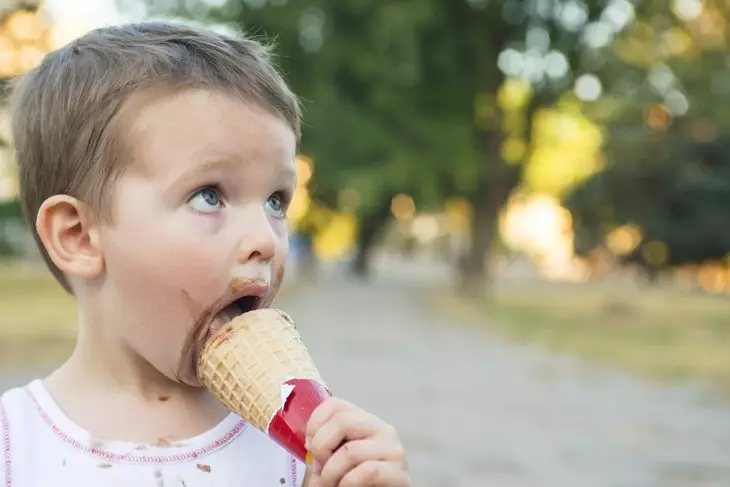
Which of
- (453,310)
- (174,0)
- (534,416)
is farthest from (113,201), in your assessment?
(174,0)

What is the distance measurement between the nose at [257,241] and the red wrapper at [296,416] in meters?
0.21

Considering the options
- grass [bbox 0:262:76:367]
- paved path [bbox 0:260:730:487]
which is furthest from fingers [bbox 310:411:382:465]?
paved path [bbox 0:260:730:487]

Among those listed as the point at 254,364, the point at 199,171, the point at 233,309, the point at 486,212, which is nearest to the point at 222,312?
the point at 233,309

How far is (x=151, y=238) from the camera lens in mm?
1471

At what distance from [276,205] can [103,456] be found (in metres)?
0.49

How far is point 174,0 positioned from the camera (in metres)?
18.0

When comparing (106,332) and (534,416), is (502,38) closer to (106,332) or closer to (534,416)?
(534,416)

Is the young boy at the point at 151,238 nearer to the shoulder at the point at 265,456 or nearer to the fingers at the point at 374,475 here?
the shoulder at the point at 265,456

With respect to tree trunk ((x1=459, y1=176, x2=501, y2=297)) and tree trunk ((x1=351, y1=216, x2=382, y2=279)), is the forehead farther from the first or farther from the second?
tree trunk ((x1=351, y1=216, x2=382, y2=279))

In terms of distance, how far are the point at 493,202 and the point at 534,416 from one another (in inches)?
535

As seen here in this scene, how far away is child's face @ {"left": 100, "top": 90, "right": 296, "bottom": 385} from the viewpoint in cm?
146

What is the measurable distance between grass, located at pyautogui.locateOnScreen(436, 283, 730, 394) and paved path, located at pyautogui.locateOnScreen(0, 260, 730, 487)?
0.73 meters

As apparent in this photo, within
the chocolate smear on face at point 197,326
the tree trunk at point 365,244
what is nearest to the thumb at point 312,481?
the chocolate smear on face at point 197,326

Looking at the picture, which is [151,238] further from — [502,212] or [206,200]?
[502,212]
